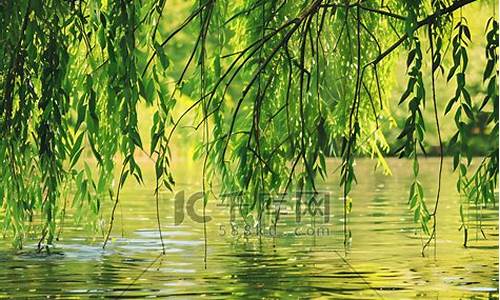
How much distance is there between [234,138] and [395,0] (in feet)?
4.82

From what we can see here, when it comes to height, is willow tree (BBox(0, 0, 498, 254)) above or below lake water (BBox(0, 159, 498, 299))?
above

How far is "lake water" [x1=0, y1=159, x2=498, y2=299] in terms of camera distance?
9.88 m

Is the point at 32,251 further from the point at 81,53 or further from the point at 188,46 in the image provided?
the point at 188,46

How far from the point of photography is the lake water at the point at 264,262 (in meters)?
9.88

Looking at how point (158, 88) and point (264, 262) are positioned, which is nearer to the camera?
point (158, 88)

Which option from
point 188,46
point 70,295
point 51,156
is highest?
point 188,46

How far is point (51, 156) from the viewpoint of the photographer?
8672 millimetres

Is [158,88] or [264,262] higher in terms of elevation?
[158,88]

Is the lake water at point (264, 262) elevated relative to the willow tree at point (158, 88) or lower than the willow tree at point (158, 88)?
lower

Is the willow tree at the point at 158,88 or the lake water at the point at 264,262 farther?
the lake water at the point at 264,262

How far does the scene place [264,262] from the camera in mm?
11867

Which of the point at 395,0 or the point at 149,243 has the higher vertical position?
the point at 395,0

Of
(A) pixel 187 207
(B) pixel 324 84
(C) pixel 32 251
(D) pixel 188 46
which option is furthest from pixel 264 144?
(D) pixel 188 46

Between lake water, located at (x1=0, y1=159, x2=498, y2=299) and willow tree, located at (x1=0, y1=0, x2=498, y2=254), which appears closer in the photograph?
willow tree, located at (x1=0, y1=0, x2=498, y2=254)
